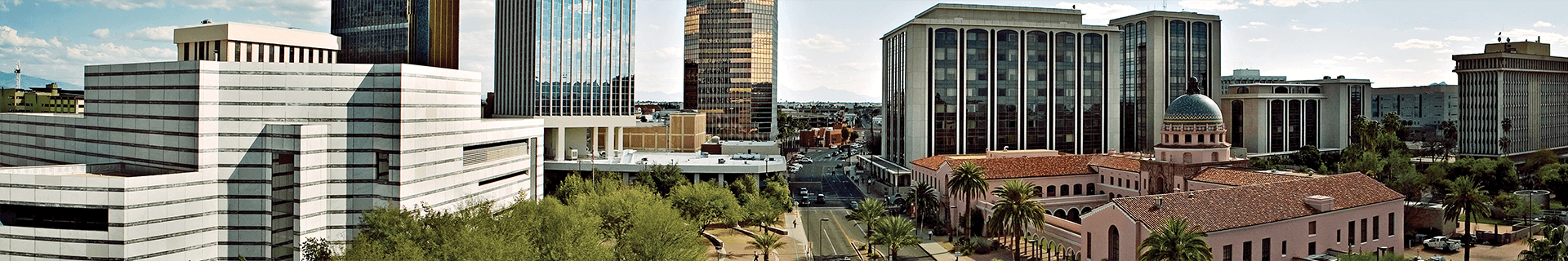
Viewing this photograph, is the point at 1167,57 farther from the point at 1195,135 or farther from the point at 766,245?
the point at 766,245

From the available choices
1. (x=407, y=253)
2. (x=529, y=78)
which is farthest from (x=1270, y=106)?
(x=407, y=253)

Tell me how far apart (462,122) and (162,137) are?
1815 centimetres

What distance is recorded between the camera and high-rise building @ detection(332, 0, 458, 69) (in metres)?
126

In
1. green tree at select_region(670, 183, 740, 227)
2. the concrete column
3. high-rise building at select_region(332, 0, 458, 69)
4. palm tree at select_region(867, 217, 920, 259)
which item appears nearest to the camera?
palm tree at select_region(867, 217, 920, 259)

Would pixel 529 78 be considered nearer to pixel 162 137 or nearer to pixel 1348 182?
pixel 162 137

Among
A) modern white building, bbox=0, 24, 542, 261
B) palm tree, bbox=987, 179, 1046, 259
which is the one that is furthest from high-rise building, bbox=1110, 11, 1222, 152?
modern white building, bbox=0, 24, 542, 261

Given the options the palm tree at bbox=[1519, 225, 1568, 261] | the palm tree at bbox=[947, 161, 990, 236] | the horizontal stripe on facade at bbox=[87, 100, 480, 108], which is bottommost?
the palm tree at bbox=[1519, 225, 1568, 261]

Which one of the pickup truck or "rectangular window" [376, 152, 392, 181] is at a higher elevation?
"rectangular window" [376, 152, 392, 181]

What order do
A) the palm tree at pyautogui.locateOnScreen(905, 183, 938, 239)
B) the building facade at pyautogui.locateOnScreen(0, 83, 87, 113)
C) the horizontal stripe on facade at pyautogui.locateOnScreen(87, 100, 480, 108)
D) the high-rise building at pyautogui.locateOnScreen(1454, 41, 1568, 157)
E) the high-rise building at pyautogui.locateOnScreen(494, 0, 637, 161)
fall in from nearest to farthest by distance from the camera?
the horizontal stripe on facade at pyautogui.locateOnScreen(87, 100, 480, 108), the palm tree at pyautogui.locateOnScreen(905, 183, 938, 239), the high-rise building at pyautogui.locateOnScreen(494, 0, 637, 161), the high-rise building at pyautogui.locateOnScreen(1454, 41, 1568, 157), the building facade at pyautogui.locateOnScreen(0, 83, 87, 113)

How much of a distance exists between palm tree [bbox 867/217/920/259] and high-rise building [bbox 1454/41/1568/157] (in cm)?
13049

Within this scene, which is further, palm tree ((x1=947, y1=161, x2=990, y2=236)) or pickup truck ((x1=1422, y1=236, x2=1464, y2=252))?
palm tree ((x1=947, y1=161, x2=990, y2=236))

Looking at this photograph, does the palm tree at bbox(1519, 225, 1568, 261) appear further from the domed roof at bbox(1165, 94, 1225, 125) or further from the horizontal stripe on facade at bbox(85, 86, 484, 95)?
the horizontal stripe on facade at bbox(85, 86, 484, 95)

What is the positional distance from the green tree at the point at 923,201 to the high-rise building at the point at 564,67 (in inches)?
2042

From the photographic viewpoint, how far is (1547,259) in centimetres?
6066
